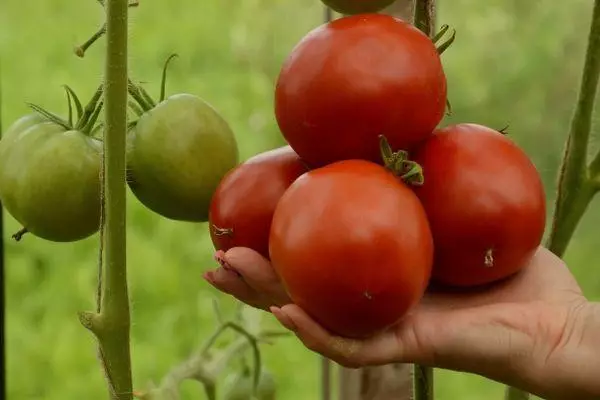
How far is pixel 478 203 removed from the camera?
757mm

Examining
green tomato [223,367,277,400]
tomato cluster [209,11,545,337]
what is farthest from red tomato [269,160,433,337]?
green tomato [223,367,277,400]

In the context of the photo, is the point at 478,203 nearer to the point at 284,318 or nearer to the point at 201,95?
the point at 284,318

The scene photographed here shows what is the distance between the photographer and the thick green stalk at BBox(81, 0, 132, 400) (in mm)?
762

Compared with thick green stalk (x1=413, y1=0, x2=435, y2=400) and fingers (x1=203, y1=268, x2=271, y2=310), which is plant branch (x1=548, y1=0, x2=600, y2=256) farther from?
fingers (x1=203, y1=268, x2=271, y2=310)

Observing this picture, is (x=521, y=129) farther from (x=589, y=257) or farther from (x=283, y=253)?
(x=283, y=253)

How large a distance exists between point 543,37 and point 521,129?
0.55 feet

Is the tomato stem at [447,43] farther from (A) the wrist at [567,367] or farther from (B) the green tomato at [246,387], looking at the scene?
(B) the green tomato at [246,387]

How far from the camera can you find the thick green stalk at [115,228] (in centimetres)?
76

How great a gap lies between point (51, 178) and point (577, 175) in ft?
1.65

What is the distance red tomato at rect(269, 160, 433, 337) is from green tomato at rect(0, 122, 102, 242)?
212 millimetres

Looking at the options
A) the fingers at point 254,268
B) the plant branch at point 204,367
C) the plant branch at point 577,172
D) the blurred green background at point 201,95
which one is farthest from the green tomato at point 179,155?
the blurred green background at point 201,95

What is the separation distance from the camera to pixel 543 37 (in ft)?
5.82

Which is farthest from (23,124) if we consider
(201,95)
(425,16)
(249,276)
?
(201,95)

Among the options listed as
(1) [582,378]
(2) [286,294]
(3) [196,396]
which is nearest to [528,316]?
(1) [582,378]
